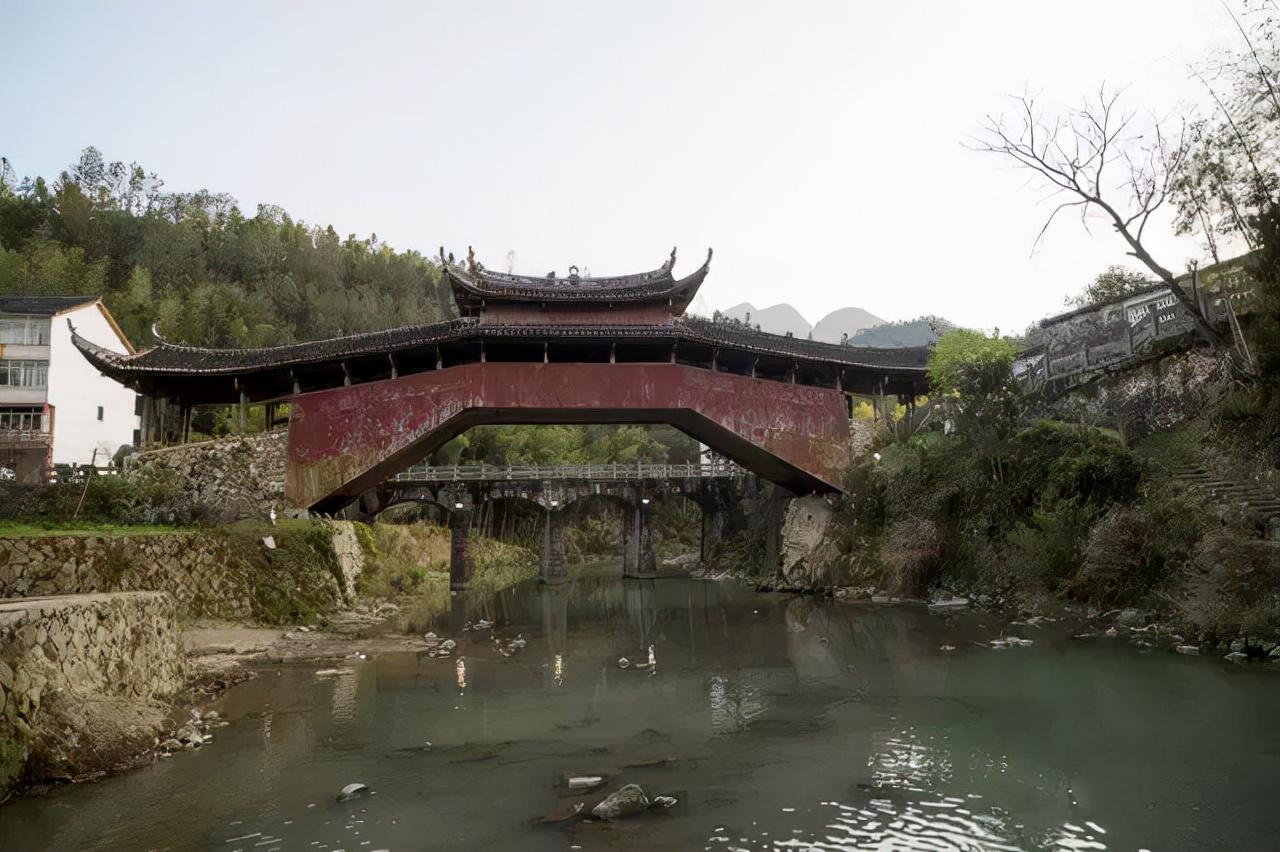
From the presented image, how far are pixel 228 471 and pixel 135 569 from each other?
6.75m

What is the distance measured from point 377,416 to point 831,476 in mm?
14123

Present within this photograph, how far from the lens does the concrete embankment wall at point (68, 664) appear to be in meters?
7.30

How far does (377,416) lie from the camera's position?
23.1 m

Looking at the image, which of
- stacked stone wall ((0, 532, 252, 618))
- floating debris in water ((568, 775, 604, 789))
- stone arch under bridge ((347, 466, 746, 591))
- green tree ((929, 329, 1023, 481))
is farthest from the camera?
stone arch under bridge ((347, 466, 746, 591))

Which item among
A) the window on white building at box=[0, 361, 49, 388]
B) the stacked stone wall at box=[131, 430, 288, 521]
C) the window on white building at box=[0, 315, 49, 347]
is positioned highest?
the window on white building at box=[0, 315, 49, 347]

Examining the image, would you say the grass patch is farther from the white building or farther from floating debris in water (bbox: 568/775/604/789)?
the white building

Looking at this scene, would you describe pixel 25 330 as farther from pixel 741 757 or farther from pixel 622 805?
pixel 622 805

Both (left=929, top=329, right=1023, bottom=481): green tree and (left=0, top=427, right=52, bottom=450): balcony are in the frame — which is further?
(left=0, top=427, right=52, bottom=450): balcony

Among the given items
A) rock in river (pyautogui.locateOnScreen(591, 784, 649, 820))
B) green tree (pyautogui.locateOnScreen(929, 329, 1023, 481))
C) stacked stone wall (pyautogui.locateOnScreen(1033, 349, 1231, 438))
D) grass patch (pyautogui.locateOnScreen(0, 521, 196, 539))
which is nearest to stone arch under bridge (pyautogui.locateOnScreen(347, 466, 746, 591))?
grass patch (pyautogui.locateOnScreen(0, 521, 196, 539))

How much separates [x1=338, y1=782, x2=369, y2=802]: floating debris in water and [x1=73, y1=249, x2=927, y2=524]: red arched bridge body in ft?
52.7

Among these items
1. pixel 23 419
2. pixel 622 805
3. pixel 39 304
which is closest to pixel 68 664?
pixel 622 805

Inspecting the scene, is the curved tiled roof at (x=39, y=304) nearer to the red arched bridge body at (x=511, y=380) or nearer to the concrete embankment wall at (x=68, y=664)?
the red arched bridge body at (x=511, y=380)

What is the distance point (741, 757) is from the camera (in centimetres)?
838

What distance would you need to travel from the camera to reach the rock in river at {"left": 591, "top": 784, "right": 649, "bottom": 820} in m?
6.76
